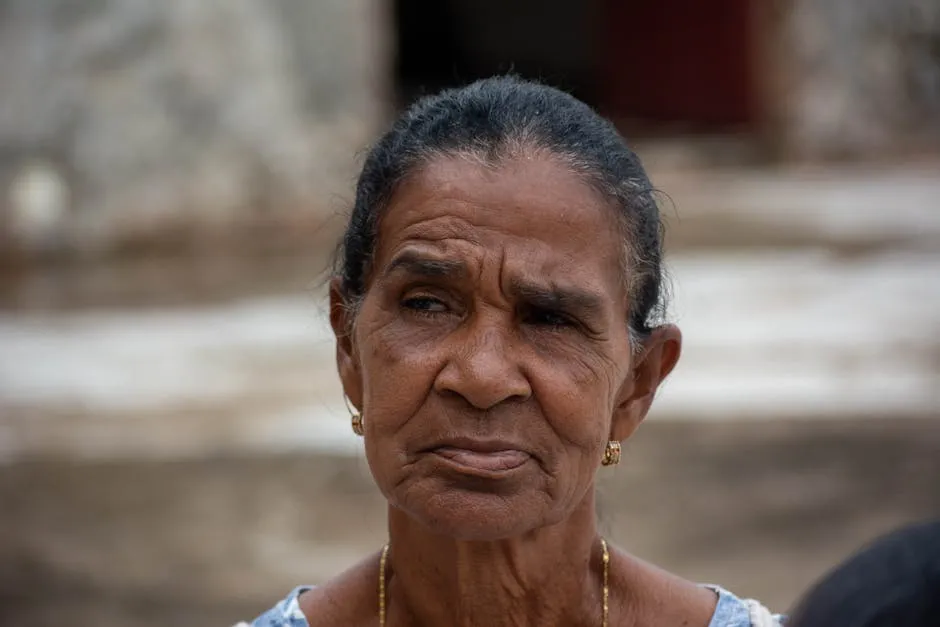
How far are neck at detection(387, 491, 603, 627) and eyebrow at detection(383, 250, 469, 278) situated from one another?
44 centimetres

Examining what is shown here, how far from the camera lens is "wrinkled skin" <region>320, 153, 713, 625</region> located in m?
1.99

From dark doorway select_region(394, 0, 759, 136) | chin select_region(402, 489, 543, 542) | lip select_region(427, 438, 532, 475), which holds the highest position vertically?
dark doorway select_region(394, 0, 759, 136)

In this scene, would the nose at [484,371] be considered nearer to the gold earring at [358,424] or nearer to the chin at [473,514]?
the chin at [473,514]

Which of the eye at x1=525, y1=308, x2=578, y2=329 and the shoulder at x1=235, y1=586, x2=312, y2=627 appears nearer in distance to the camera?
the eye at x1=525, y1=308, x2=578, y2=329

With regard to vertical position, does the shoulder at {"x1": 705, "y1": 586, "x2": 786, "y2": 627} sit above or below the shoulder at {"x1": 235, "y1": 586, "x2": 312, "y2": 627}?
below

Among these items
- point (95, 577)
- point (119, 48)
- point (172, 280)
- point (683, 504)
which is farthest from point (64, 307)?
point (683, 504)

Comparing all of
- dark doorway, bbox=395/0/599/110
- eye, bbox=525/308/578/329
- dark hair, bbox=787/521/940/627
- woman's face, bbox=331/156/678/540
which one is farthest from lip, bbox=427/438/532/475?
dark doorway, bbox=395/0/599/110

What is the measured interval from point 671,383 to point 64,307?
14.2ft

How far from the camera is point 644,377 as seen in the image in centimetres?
228

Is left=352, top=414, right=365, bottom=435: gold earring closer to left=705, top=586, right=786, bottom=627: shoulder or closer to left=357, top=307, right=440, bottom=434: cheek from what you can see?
left=357, top=307, right=440, bottom=434: cheek

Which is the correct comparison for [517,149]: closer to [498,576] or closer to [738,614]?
[498,576]

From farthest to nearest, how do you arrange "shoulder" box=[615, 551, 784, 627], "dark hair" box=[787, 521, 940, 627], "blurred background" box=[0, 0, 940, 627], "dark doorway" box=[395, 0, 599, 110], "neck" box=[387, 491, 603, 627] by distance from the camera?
"dark doorway" box=[395, 0, 599, 110], "blurred background" box=[0, 0, 940, 627], "shoulder" box=[615, 551, 784, 627], "neck" box=[387, 491, 603, 627], "dark hair" box=[787, 521, 940, 627]

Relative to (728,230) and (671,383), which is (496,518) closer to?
(671,383)

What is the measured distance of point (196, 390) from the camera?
23.6ft
